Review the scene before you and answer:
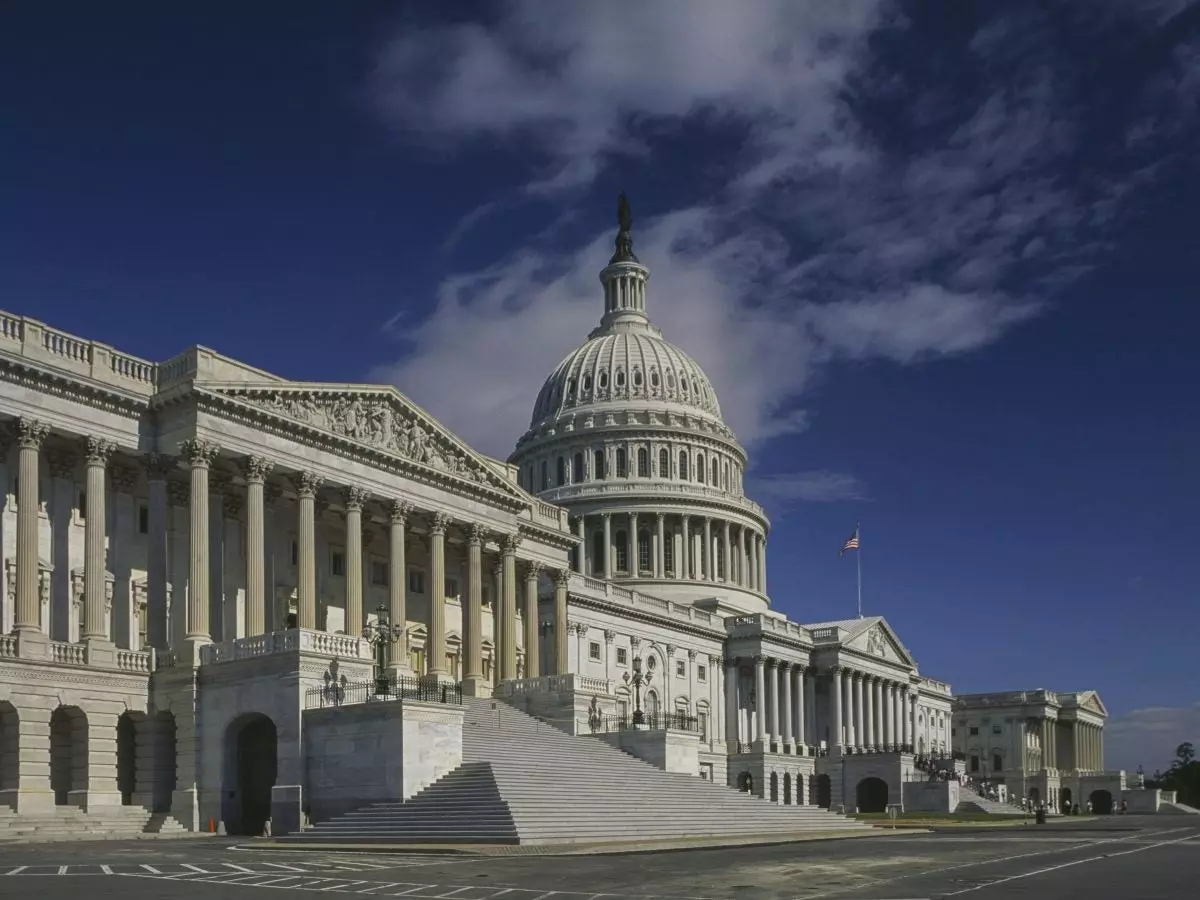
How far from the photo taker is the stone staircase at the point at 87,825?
165 feet

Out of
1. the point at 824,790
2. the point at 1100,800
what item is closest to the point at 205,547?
the point at 824,790

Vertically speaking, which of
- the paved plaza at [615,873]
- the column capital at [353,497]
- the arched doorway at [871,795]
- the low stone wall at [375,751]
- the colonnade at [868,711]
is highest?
the column capital at [353,497]

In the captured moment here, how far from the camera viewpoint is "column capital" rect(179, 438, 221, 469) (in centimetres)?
5975

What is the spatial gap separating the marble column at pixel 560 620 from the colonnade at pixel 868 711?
5839 cm

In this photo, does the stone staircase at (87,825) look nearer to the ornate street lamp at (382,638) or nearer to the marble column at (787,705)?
the ornate street lamp at (382,638)

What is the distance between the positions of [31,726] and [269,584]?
53.7ft

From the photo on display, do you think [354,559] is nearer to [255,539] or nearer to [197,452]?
[255,539]

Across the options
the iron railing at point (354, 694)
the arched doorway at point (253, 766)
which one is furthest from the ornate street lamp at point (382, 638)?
the arched doorway at point (253, 766)

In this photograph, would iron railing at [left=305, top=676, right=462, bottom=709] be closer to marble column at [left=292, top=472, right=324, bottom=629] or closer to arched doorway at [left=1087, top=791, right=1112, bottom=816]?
marble column at [left=292, top=472, right=324, bottom=629]

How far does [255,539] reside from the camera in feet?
204

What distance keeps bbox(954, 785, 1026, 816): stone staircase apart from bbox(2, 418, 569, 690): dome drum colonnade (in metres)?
63.2

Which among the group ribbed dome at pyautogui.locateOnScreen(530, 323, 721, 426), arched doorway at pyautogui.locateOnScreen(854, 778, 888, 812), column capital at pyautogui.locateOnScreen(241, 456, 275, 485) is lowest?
arched doorway at pyautogui.locateOnScreen(854, 778, 888, 812)

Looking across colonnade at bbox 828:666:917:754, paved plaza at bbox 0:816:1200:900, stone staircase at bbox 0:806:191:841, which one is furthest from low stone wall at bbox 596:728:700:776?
colonnade at bbox 828:666:917:754

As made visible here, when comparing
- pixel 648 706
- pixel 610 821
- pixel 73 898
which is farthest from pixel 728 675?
pixel 73 898
